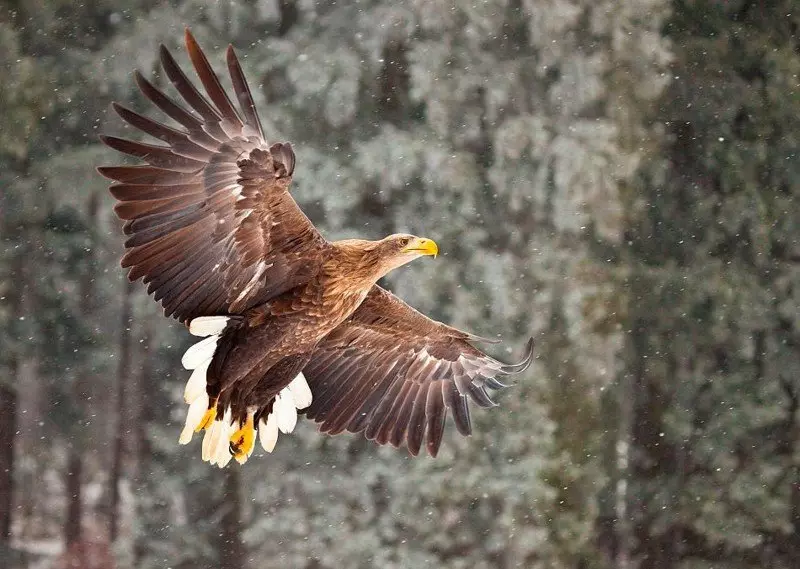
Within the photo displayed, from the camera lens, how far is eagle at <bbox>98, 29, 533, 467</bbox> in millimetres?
2127

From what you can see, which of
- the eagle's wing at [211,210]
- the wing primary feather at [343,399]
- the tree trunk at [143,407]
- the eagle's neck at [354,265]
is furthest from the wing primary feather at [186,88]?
the tree trunk at [143,407]

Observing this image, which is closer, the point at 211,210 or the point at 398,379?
the point at 211,210

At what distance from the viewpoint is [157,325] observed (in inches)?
177

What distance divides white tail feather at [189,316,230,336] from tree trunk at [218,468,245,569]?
2240mm

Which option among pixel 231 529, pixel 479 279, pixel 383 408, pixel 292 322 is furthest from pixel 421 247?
pixel 231 529

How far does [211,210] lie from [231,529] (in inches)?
100

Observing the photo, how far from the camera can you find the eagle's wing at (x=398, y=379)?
9.11 feet

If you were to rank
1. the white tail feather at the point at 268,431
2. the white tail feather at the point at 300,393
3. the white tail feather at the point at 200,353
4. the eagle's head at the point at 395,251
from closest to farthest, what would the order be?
the eagle's head at the point at 395,251, the white tail feather at the point at 200,353, the white tail feather at the point at 268,431, the white tail feather at the point at 300,393

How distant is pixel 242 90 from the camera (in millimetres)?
1973

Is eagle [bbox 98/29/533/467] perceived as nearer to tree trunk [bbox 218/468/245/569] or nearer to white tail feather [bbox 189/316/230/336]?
white tail feather [bbox 189/316/230/336]

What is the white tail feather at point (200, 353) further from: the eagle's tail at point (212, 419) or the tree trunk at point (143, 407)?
the tree trunk at point (143, 407)

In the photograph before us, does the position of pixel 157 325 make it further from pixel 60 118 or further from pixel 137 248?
pixel 137 248

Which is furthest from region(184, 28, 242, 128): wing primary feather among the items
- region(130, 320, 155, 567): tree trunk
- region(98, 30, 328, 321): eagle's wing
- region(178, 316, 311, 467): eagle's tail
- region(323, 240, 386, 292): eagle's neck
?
region(130, 320, 155, 567): tree trunk

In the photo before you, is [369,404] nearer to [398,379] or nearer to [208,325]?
[398,379]
